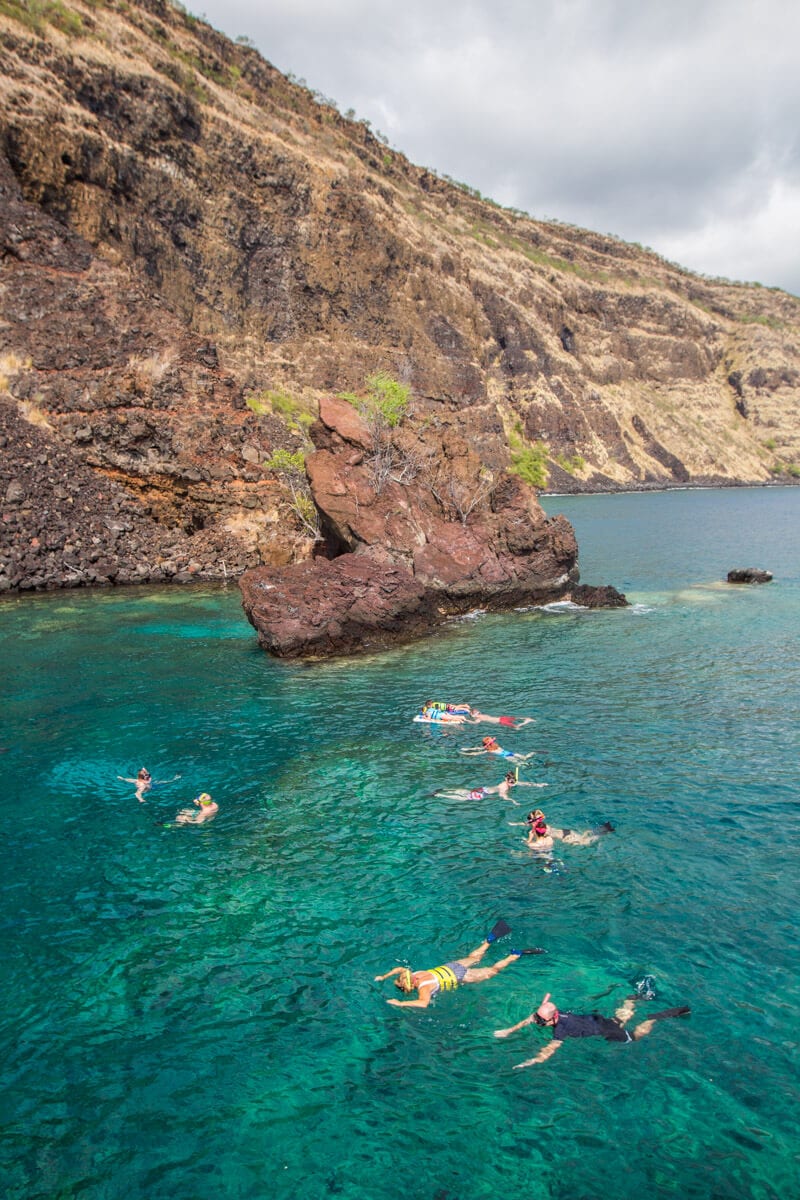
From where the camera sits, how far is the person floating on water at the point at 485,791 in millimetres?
18627

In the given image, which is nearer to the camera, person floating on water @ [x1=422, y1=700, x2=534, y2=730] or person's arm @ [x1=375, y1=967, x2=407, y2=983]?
person's arm @ [x1=375, y1=967, x2=407, y2=983]

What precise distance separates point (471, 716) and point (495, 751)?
9.76ft

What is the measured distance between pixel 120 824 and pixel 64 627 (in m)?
22.4

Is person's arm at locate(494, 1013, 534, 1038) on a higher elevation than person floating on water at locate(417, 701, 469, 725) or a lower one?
lower

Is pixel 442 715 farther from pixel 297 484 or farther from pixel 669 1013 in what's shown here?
pixel 297 484

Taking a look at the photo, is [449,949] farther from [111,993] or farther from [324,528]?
[324,528]

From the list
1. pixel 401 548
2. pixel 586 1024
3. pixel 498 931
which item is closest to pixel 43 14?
pixel 401 548

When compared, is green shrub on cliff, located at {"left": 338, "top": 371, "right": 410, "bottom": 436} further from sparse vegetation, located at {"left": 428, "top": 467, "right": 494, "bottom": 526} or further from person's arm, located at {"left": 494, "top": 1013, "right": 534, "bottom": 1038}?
person's arm, located at {"left": 494, "top": 1013, "right": 534, "bottom": 1038}

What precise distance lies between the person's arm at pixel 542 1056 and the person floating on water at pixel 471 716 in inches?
513

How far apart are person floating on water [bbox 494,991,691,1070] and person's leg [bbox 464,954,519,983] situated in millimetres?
1015

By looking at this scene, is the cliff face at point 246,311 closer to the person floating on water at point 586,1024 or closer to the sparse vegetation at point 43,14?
the sparse vegetation at point 43,14

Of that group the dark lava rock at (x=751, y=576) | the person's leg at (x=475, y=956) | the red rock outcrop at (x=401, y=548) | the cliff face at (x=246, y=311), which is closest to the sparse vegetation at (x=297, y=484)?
the cliff face at (x=246, y=311)

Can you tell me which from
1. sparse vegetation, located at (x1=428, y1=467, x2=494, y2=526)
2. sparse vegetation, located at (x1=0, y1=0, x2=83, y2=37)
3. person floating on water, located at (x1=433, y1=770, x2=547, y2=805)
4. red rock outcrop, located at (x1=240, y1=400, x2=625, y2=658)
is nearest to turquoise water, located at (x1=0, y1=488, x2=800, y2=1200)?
person floating on water, located at (x1=433, y1=770, x2=547, y2=805)

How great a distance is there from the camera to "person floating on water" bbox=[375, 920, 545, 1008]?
37.5 feet
